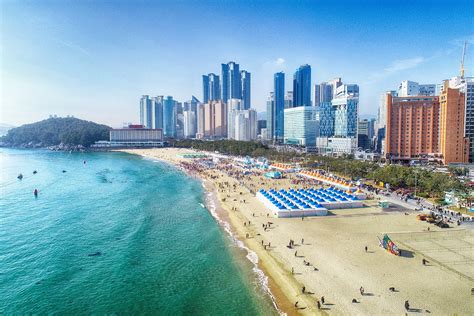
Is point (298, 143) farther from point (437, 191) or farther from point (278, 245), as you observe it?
point (278, 245)

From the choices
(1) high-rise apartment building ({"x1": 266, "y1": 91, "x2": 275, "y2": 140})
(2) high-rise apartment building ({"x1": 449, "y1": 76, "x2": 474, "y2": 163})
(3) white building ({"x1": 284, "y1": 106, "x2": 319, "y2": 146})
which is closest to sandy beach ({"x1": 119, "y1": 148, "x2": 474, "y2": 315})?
(2) high-rise apartment building ({"x1": 449, "y1": 76, "x2": 474, "y2": 163})

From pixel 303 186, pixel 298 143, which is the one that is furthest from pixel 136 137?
pixel 303 186

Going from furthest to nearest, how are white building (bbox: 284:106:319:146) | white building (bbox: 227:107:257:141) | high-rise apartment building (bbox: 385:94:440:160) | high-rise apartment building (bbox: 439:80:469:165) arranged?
white building (bbox: 227:107:257:141) → white building (bbox: 284:106:319:146) → high-rise apartment building (bbox: 385:94:440:160) → high-rise apartment building (bbox: 439:80:469:165)

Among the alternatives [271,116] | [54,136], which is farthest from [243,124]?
[54,136]

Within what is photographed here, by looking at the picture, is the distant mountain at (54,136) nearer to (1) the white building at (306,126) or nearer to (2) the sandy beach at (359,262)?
(1) the white building at (306,126)

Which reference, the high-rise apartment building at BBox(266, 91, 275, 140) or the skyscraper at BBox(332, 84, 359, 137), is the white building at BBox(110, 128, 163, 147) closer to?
the high-rise apartment building at BBox(266, 91, 275, 140)

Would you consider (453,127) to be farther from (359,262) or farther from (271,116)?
(271,116)
